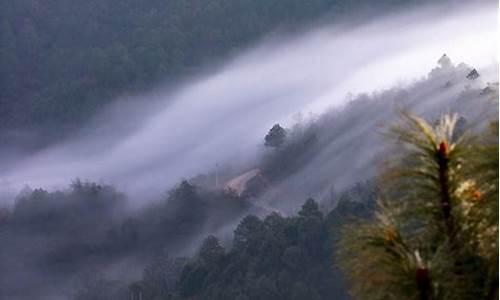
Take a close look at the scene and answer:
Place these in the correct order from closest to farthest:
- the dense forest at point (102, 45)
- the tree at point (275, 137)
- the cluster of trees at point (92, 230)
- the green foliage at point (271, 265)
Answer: the green foliage at point (271, 265)
the cluster of trees at point (92, 230)
the tree at point (275, 137)
the dense forest at point (102, 45)

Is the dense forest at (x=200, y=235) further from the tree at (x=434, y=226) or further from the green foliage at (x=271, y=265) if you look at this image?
the tree at (x=434, y=226)

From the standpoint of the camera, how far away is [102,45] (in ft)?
205

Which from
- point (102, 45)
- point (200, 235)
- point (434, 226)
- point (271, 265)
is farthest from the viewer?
point (102, 45)

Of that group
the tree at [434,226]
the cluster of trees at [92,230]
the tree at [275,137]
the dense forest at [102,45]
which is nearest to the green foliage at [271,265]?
the cluster of trees at [92,230]

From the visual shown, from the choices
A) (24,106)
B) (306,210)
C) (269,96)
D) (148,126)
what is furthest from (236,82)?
(306,210)

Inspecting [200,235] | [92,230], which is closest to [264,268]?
[200,235]

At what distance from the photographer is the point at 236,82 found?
71938mm

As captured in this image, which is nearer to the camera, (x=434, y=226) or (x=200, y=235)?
(x=434, y=226)

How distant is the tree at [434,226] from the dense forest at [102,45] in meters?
53.6

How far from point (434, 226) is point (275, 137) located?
124 feet

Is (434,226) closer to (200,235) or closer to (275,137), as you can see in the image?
(200,235)

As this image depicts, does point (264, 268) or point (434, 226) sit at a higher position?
point (264, 268)

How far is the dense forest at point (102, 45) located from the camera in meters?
56.9

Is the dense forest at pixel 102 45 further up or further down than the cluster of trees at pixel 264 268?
further up
